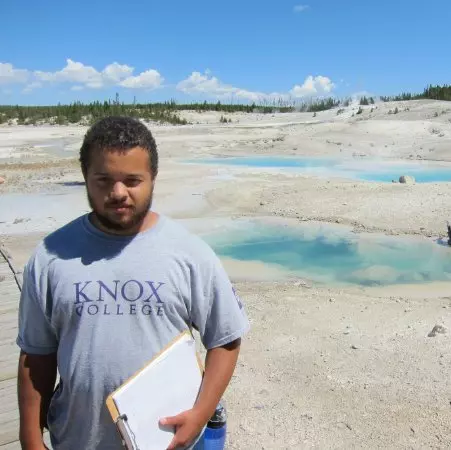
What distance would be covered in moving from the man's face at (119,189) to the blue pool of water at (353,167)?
14196 mm

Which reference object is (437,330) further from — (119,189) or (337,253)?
(119,189)

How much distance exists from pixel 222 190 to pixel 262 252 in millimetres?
4403

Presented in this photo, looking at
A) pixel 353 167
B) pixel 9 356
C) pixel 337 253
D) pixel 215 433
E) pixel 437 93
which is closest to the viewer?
pixel 215 433

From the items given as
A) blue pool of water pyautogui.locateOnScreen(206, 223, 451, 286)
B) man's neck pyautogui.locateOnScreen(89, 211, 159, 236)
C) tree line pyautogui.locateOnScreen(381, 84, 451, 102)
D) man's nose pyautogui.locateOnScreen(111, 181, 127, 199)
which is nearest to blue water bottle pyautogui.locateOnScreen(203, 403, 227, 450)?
man's neck pyautogui.locateOnScreen(89, 211, 159, 236)

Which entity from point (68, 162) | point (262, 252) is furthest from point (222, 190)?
point (68, 162)

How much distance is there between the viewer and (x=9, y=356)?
11.8 feet

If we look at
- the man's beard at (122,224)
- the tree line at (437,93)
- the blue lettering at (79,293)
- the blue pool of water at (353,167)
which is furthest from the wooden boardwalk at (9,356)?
the tree line at (437,93)

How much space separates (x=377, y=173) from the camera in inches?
659

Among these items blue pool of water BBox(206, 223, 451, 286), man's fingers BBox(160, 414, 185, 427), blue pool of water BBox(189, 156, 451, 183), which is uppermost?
man's fingers BBox(160, 414, 185, 427)

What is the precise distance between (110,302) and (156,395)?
0.30 m

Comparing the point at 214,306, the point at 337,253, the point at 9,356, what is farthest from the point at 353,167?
the point at 214,306

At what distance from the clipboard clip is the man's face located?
1.72 feet

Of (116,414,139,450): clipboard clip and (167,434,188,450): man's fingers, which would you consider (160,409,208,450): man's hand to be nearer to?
(167,434,188,450): man's fingers

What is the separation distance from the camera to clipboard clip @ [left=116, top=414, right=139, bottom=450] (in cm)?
151
